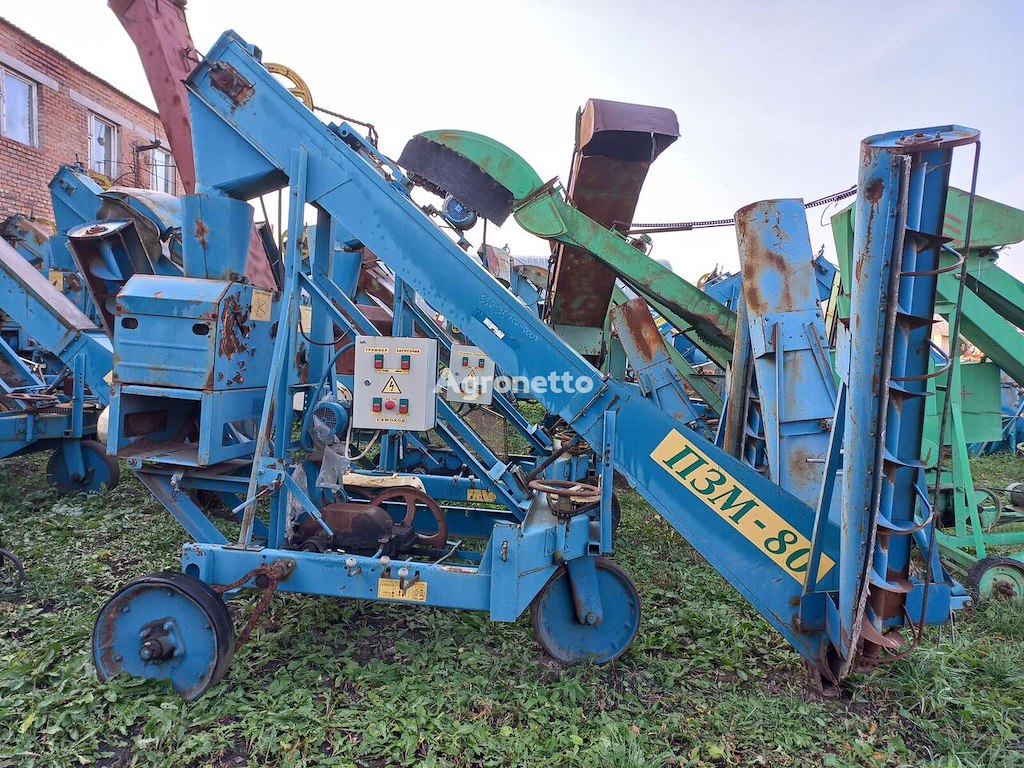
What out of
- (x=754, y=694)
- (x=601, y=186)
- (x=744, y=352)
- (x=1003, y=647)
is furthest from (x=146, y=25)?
(x=1003, y=647)

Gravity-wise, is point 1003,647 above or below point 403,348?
below

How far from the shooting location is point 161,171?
18.9 m

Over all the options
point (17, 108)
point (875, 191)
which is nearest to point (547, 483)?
point (875, 191)

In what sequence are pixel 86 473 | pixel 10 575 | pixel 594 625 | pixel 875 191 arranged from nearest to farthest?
pixel 875 191 < pixel 594 625 < pixel 10 575 < pixel 86 473

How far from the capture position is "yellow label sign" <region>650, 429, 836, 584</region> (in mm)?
2967

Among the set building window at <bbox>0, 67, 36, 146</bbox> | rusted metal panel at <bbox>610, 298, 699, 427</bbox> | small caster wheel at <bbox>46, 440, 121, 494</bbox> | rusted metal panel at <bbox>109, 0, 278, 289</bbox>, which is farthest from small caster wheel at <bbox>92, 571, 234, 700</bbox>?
building window at <bbox>0, 67, 36, 146</bbox>

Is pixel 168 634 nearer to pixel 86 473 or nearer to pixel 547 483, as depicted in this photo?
pixel 547 483

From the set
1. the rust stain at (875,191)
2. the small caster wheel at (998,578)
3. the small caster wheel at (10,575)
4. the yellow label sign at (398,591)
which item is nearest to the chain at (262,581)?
the yellow label sign at (398,591)

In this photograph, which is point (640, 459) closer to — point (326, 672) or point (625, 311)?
point (326, 672)

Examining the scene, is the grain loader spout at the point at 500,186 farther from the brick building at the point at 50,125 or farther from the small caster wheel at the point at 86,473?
the brick building at the point at 50,125

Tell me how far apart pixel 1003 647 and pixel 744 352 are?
7.18ft

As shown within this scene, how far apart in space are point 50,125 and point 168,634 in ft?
54.4

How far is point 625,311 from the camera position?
233 inches

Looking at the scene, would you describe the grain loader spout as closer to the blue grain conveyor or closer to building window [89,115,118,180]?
the blue grain conveyor
